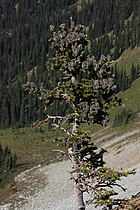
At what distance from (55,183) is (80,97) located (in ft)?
165

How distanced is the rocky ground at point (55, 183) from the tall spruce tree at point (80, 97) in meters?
25.9

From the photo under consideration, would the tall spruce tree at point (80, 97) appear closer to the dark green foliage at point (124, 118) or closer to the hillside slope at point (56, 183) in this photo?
the hillside slope at point (56, 183)

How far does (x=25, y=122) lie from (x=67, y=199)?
113m

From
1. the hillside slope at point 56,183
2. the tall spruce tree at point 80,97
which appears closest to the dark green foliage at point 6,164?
the hillside slope at point 56,183

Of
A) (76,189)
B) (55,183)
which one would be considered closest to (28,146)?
(55,183)

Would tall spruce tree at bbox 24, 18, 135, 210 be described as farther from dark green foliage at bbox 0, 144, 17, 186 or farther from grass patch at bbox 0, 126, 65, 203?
dark green foliage at bbox 0, 144, 17, 186

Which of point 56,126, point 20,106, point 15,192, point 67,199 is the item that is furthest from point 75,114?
point 20,106

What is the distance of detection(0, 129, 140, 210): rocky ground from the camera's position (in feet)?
184

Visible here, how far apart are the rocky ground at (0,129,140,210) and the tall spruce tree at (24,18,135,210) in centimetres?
2595

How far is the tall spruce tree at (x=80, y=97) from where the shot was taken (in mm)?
22125

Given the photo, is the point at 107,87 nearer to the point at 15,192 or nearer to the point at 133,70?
the point at 15,192

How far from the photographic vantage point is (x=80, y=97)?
22.8 metres

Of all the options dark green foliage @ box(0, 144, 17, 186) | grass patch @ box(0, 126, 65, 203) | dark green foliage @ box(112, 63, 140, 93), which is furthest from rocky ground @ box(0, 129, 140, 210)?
dark green foliage @ box(112, 63, 140, 93)

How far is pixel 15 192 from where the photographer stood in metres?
73.0
